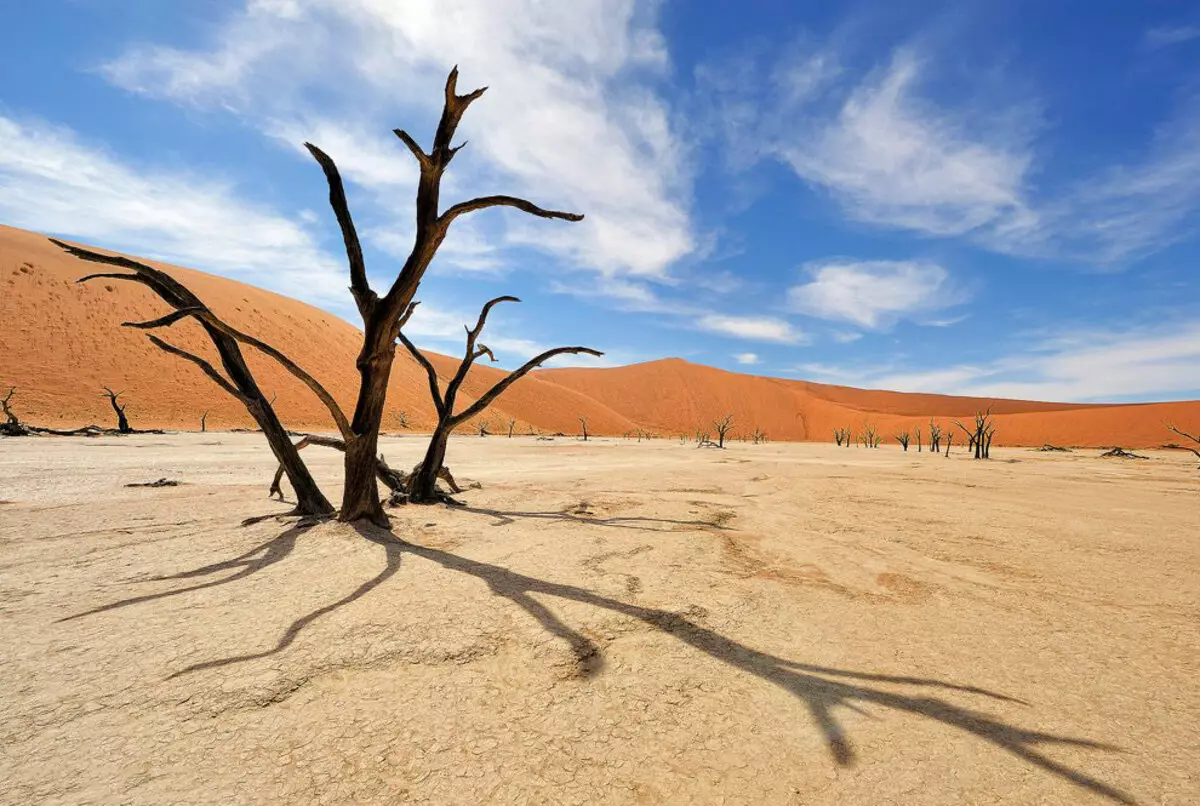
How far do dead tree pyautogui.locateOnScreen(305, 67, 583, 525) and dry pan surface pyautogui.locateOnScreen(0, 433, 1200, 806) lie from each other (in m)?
0.49

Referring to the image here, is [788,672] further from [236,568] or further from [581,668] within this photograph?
[236,568]

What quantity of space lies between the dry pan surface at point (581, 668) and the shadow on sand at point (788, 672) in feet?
0.04

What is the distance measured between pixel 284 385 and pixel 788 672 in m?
43.4

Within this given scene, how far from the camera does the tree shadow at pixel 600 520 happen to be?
16.2 ft

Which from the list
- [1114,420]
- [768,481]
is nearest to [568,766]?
[768,481]

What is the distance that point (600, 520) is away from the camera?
524cm

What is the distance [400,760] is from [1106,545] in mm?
6310

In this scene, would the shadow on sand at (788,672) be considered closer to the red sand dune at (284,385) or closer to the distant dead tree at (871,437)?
the red sand dune at (284,385)

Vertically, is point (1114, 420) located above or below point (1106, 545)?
above

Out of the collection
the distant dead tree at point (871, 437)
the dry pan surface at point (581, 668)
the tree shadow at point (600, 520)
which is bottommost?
the dry pan surface at point (581, 668)

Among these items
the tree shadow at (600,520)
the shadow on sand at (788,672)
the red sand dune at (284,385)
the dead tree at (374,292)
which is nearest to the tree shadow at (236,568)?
the shadow on sand at (788,672)

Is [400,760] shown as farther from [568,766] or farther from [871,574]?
[871,574]

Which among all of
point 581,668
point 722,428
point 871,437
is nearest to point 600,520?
point 581,668

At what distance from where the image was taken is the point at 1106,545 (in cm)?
471
